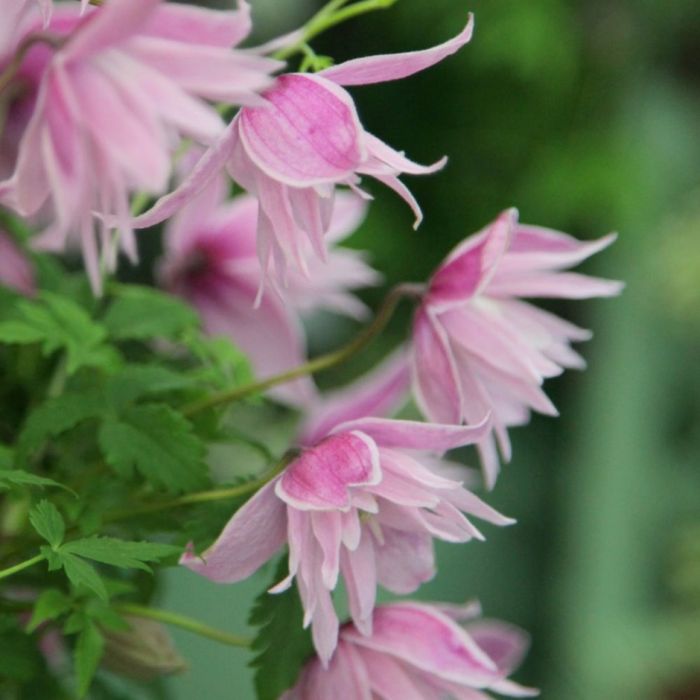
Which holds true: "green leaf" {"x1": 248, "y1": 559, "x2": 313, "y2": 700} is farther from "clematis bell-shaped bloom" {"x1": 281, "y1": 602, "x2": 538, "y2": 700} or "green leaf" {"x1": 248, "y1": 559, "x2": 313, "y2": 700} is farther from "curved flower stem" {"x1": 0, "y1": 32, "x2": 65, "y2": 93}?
"curved flower stem" {"x1": 0, "y1": 32, "x2": 65, "y2": 93}

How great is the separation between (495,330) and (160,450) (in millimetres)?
103

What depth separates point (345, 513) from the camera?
0.35m

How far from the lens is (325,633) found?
0.35 meters

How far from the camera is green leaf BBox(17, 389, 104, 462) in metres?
0.37

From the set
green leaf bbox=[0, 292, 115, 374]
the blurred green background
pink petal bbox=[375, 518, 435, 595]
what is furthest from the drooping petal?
the blurred green background

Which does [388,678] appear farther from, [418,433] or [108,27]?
[108,27]

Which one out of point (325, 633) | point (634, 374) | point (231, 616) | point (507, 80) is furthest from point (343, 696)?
point (634, 374)

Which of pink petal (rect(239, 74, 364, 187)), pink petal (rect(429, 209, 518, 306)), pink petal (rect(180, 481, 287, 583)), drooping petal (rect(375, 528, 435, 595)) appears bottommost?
drooping petal (rect(375, 528, 435, 595))

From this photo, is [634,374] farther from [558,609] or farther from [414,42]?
[414,42]

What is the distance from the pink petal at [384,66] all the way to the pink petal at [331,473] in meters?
0.09

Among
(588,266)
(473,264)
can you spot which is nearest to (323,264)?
(473,264)

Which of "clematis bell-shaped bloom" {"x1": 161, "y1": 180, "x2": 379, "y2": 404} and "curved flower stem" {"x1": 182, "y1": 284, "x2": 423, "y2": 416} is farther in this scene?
"clematis bell-shaped bloom" {"x1": 161, "y1": 180, "x2": 379, "y2": 404}

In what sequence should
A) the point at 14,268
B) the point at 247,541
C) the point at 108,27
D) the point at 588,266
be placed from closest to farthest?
the point at 108,27 < the point at 247,541 < the point at 14,268 < the point at 588,266

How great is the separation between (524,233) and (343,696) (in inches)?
5.8
